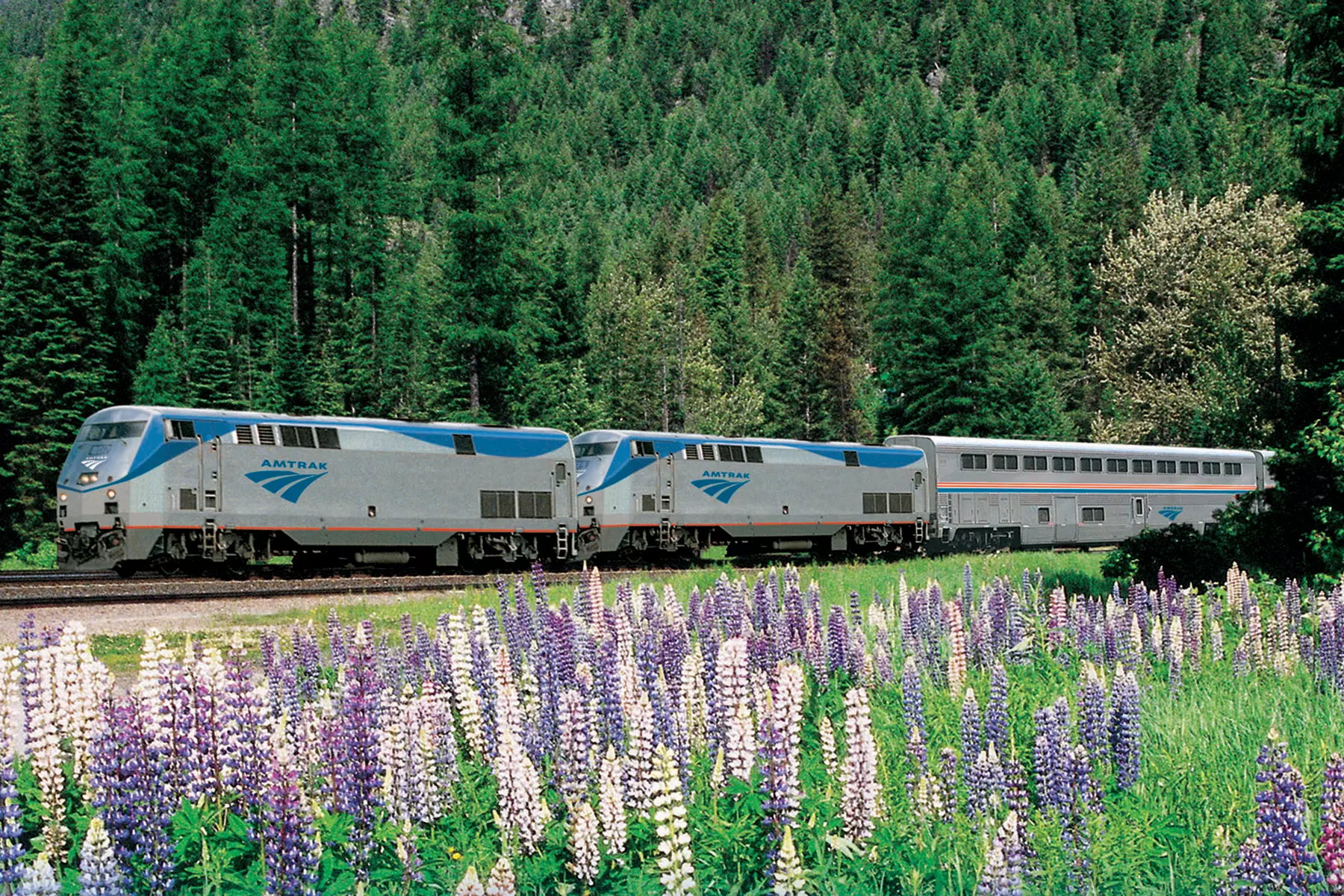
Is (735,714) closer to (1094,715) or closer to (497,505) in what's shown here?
(1094,715)

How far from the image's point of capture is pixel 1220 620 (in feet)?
50.2

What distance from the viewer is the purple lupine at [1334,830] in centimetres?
461

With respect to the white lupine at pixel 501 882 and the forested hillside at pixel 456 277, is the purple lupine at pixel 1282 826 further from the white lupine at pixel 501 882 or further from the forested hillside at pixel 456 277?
the forested hillside at pixel 456 277

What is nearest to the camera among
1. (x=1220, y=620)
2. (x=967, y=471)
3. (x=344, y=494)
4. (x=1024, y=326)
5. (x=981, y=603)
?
(x=981, y=603)

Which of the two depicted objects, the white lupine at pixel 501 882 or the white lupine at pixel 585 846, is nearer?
the white lupine at pixel 501 882

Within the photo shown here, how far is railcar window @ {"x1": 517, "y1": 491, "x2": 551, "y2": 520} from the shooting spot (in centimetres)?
3441

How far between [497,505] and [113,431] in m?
9.71

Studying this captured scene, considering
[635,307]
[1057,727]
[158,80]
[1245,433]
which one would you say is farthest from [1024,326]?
[1057,727]

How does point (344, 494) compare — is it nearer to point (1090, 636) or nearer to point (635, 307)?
point (1090, 636)

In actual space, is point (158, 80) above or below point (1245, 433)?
above

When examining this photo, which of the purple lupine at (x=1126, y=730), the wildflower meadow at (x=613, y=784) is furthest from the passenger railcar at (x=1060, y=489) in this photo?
the purple lupine at (x=1126, y=730)

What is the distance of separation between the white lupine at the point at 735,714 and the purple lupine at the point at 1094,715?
6.69 ft

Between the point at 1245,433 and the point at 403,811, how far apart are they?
23.7 meters

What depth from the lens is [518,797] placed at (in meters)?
6.29
